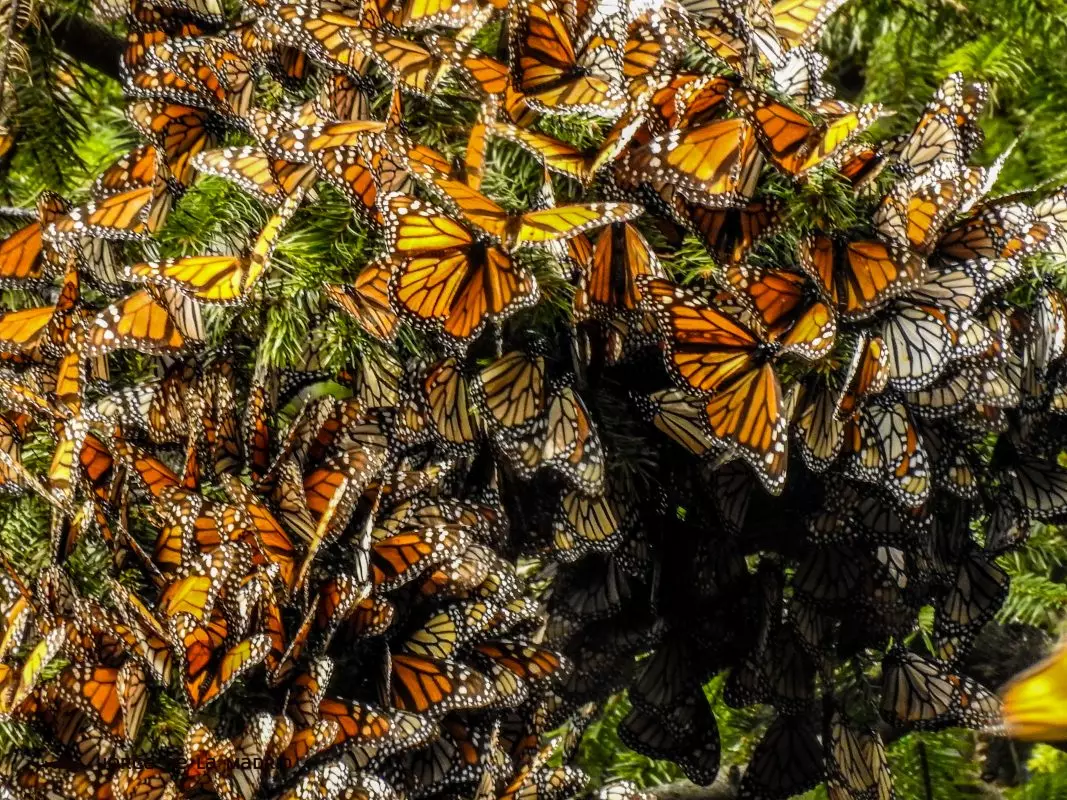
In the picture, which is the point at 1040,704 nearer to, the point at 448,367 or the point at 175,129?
the point at 448,367

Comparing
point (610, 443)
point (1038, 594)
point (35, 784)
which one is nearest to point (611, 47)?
point (610, 443)

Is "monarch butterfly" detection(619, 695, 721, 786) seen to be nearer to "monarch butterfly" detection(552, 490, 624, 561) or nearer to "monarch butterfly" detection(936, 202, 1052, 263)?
"monarch butterfly" detection(552, 490, 624, 561)

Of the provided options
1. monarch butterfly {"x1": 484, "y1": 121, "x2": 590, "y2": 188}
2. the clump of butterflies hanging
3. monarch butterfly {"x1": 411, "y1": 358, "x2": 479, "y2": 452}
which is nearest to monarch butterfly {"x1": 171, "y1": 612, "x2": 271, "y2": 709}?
the clump of butterflies hanging

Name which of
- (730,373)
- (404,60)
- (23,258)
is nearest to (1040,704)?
(730,373)

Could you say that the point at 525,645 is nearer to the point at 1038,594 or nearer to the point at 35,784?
the point at 35,784

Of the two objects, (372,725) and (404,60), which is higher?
(404,60)

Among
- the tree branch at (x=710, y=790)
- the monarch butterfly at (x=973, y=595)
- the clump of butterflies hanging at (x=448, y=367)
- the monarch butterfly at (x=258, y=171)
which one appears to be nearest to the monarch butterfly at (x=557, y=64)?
the clump of butterflies hanging at (x=448, y=367)

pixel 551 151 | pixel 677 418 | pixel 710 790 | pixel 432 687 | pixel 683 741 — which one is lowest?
pixel 710 790
